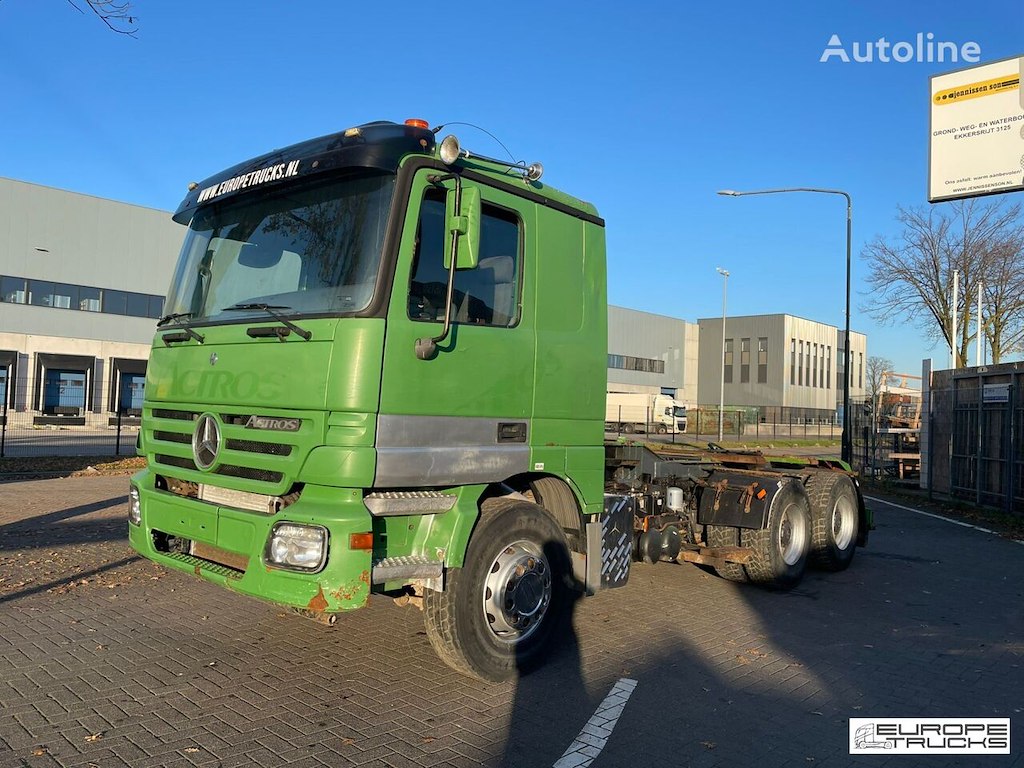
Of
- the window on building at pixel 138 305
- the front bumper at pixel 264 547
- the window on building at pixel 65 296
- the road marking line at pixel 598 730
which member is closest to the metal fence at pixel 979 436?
the road marking line at pixel 598 730

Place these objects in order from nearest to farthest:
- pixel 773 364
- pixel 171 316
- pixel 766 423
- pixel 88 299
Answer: pixel 171 316
pixel 88 299
pixel 766 423
pixel 773 364

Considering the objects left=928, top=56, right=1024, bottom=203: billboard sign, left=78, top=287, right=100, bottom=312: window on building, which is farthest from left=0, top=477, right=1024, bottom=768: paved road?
left=78, top=287, right=100, bottom=312: window on building

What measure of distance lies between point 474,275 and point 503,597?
1978 millimetres

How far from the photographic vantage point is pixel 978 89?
1499 cm

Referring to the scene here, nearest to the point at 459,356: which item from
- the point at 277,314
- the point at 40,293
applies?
the point at 277,314

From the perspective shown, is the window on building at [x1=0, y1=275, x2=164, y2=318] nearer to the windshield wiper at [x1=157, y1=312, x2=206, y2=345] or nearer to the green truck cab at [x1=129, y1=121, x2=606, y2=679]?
the windshield wiper at [x1=157, y1=312, x2=206, y2=345]

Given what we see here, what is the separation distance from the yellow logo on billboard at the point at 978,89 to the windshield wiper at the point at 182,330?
A: 15.6 meters

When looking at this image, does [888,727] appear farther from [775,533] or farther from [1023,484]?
[1023,484]

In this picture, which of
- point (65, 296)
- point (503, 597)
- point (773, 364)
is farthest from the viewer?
point (773, 364)

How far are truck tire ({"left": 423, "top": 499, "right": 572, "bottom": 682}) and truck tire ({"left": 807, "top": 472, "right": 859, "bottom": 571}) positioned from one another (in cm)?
426

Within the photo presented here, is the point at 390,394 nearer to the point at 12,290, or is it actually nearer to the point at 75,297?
the point at 12,290

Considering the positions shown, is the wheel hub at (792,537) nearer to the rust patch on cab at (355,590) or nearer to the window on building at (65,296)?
the rust patch on cab at (355,590)

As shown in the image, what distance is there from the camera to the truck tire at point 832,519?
8.38 meters

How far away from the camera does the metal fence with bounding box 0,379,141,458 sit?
73.2ft
